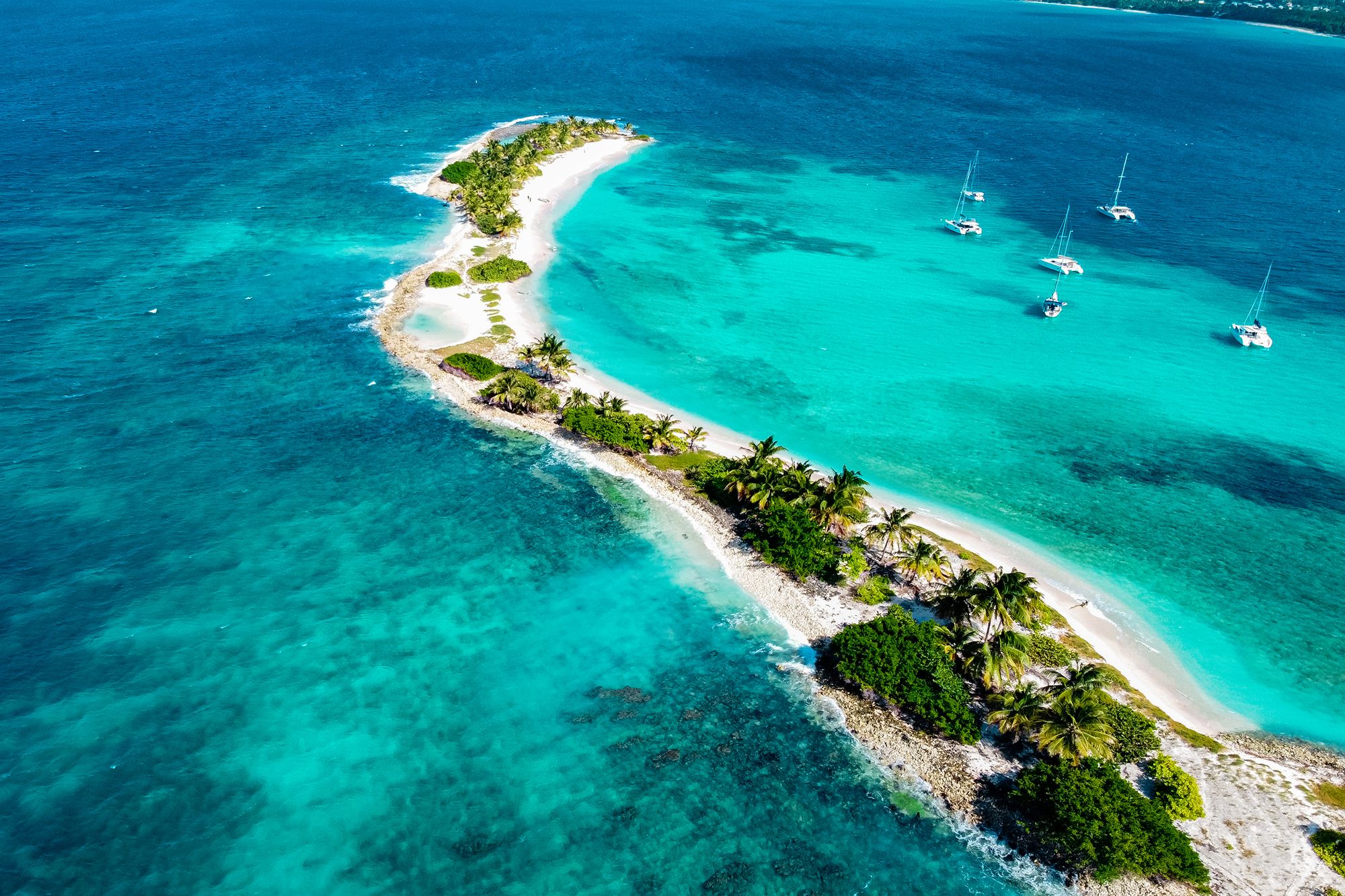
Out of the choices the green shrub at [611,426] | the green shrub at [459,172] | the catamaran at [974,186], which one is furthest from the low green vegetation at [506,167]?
the catamaran at [974,186]

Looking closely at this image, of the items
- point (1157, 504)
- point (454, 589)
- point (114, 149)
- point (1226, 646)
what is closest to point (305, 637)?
point (454, 589)

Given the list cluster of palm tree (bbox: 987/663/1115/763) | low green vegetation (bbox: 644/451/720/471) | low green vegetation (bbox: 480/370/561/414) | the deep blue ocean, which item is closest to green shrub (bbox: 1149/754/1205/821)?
cluster of palm tree (bbox: 987/663/1115/763)

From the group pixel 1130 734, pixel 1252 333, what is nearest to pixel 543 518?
pixel 1130 734

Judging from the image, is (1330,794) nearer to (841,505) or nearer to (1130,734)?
(1130,734)

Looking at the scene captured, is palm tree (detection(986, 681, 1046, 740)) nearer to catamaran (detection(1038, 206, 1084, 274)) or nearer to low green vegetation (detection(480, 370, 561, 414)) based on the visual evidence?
low green vegetation (detection(480, 370, 561, 414))

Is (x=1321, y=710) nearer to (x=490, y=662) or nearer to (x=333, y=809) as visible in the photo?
(x=490, y=662)

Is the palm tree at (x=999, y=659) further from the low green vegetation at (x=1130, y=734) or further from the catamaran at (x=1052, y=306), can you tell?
the catamaran at (x=1052, y=306)

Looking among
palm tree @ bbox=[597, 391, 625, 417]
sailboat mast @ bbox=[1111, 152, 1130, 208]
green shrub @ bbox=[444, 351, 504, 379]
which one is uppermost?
sailboat mast @ bbox=[1111, 152, 1130, 208]
